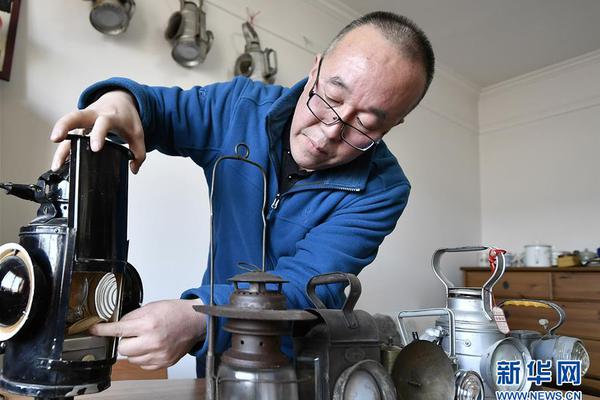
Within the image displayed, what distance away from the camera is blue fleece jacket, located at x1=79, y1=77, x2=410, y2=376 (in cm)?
109

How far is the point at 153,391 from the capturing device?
94 centimetres

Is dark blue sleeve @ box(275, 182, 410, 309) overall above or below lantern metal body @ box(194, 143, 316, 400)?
above

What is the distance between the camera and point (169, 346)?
71 cm

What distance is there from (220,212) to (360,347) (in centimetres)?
61

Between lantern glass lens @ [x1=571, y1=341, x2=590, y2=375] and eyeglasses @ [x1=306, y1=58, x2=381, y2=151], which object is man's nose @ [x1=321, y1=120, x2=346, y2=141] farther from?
lantern glass lens @ [x1=571, y1=341, x2=590, y2=375]

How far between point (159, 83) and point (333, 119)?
140 centimetres

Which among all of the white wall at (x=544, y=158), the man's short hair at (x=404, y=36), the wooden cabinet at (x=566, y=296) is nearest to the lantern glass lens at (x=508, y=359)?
the man's short hair at (x=404, y=36)


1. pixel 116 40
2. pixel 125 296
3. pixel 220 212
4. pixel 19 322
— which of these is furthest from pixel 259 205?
pixel 116 40

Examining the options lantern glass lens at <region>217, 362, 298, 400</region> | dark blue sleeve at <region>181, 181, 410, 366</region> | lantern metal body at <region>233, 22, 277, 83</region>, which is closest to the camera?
lantern glass lens at <region>217, 362, 298, 400</region>

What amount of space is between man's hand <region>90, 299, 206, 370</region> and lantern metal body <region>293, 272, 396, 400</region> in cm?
18

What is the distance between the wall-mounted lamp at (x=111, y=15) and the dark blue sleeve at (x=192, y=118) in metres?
0.95

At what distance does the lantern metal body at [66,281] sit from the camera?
61cm

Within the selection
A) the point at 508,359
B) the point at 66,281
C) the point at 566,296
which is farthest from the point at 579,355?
the point at 566,296

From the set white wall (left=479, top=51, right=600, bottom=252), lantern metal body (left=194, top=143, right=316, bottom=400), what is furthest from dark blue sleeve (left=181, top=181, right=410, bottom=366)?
white wall (left=479, top=51, right=600, bottom=252)
